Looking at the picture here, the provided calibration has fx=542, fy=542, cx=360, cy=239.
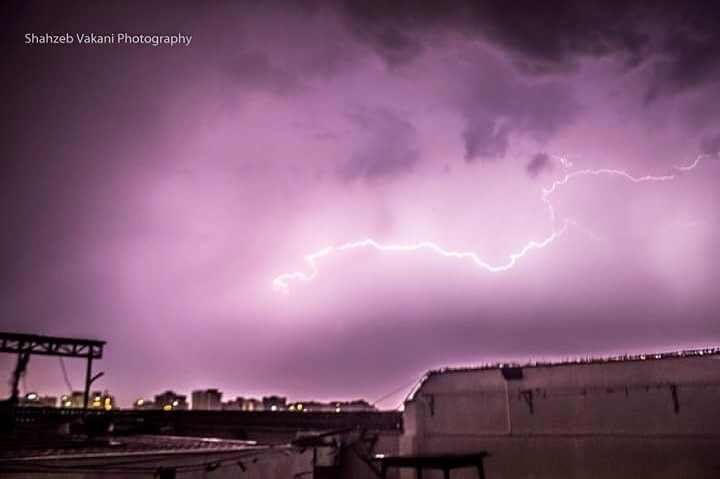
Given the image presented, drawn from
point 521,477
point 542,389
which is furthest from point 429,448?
point 542,389

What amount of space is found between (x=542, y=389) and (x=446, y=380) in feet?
11.1

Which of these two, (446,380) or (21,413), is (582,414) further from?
(21,413)

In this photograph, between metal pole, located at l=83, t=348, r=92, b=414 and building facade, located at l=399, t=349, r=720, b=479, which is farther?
metal pole, located at l=83, t=348, r=92, b=414

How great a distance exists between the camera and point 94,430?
86.3ft

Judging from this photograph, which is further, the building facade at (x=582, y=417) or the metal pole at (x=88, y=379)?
the metal pole at (x=88, y=379)

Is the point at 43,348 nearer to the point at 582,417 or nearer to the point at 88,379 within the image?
the point at 88,379

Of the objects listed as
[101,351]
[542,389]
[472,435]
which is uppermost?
[101,351]

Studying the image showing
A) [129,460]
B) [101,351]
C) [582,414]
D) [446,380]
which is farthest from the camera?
[101,351]

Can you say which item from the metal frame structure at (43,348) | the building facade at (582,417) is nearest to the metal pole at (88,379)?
the metal frame structure at (43,348)

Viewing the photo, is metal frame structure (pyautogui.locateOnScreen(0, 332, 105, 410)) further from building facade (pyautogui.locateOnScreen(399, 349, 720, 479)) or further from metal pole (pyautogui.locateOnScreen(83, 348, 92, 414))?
building facade (pyautogui.locateOnScreen(399, 349, 720, 479))

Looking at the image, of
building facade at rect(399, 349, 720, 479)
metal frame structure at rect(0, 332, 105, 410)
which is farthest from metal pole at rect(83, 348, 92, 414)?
building facade at rect(399, 349, 720, 479)

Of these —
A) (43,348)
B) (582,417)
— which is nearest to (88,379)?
(43,348)

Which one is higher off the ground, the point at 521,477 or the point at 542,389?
the point at 542,389

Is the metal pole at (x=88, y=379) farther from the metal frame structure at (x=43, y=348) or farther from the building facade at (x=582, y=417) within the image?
the building facade at (x=582, y=417)
